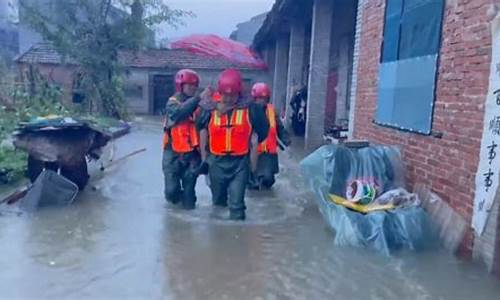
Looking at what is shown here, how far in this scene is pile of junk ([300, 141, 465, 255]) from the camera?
16.9ft

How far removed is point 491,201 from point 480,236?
0.40m

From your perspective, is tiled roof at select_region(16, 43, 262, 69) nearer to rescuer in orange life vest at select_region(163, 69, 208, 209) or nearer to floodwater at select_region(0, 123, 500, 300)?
rescuer in orange life vest at select_region(163, 69, 208, 209)

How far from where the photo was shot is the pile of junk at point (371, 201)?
5.15m

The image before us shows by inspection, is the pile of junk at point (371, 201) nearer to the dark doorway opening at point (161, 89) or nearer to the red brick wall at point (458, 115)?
the red brick wall at point (458, 115)

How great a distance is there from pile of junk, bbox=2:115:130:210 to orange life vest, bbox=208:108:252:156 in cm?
204

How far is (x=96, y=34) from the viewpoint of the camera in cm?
1902

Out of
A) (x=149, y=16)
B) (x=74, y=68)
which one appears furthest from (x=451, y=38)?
(x=74, y=68)

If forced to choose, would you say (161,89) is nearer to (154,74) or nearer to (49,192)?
(154,74)

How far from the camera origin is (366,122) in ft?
25.1

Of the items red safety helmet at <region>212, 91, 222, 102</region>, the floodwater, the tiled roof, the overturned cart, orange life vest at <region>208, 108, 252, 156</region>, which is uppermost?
the tiled roof

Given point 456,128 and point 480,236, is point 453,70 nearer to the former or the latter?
point 456,128

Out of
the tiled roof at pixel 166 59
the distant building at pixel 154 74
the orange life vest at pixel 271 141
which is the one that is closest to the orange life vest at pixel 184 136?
the orange life vest at pixel 271 141

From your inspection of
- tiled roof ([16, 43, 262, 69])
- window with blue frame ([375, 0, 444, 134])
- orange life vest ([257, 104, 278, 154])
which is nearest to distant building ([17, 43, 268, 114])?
tiled roof ([16, 43, 262, 69])

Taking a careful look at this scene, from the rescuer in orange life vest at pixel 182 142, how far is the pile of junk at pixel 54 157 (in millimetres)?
1247
